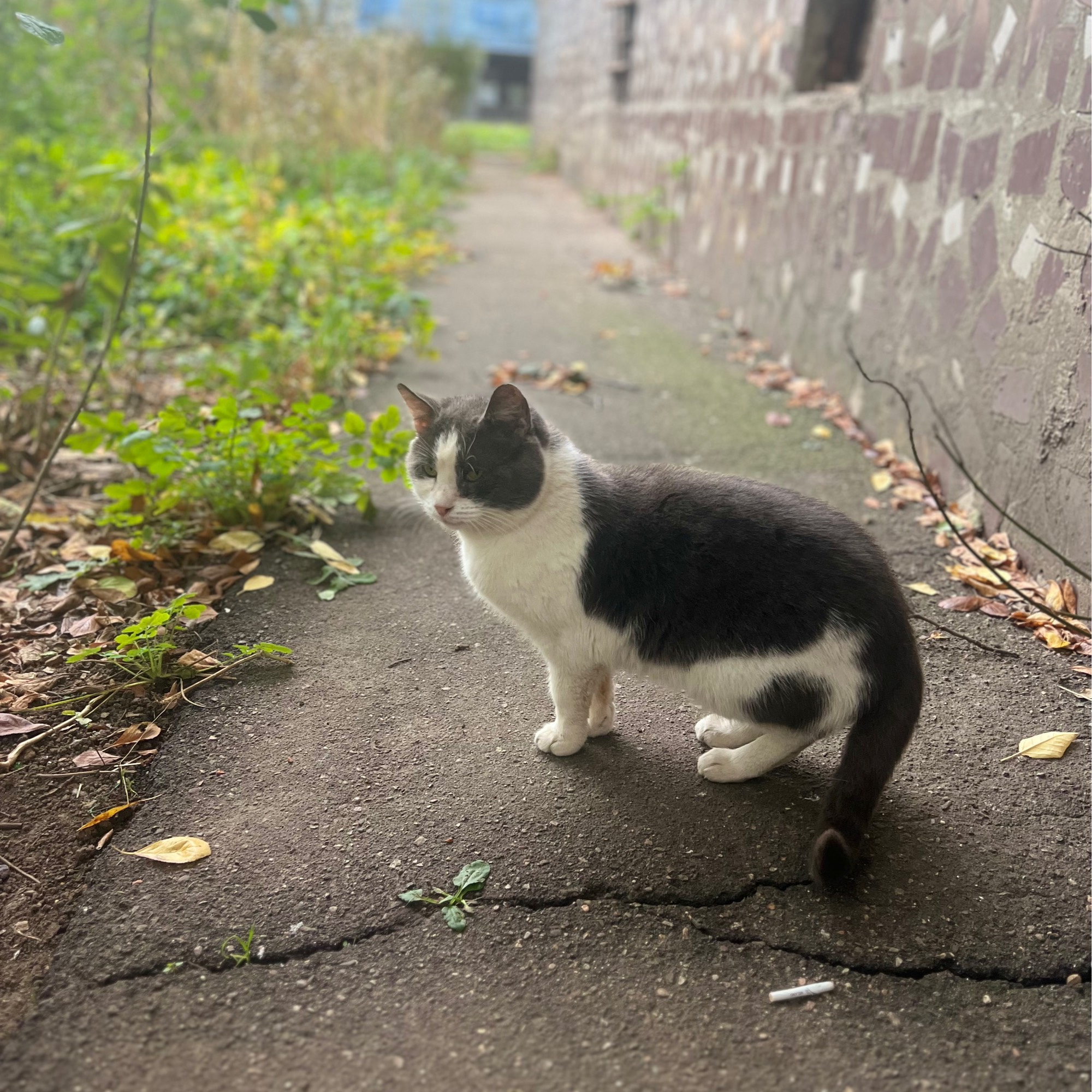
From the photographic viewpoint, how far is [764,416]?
4.71m

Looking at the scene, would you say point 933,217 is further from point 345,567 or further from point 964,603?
point 345,567

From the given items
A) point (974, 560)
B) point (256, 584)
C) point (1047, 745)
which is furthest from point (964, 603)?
point (256, 584)

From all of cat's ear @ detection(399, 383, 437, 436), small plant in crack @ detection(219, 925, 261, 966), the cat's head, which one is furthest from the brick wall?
small plant in crack @ detection(219, 925, 261, 966)

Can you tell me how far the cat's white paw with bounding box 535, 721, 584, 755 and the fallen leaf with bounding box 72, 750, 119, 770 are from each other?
3.49 ft

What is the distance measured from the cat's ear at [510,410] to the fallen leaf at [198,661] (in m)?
1.11

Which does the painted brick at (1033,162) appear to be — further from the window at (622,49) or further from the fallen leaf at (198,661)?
the window at (622,49)

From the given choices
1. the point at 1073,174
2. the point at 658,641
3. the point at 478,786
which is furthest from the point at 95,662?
the point at 1073,174

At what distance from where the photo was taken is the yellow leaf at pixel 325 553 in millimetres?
3170

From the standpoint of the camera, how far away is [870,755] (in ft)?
6.15

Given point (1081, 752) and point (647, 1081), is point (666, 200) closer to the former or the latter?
point (1081, 752)

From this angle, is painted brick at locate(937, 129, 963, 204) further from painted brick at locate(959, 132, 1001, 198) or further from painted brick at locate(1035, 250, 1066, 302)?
painted brick at locate(1035, 250, 1066, 302)

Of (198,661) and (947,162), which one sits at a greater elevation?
(947,162)

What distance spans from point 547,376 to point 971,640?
320 cm

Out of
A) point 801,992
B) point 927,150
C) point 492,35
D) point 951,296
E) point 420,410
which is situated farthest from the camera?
point 492,35
